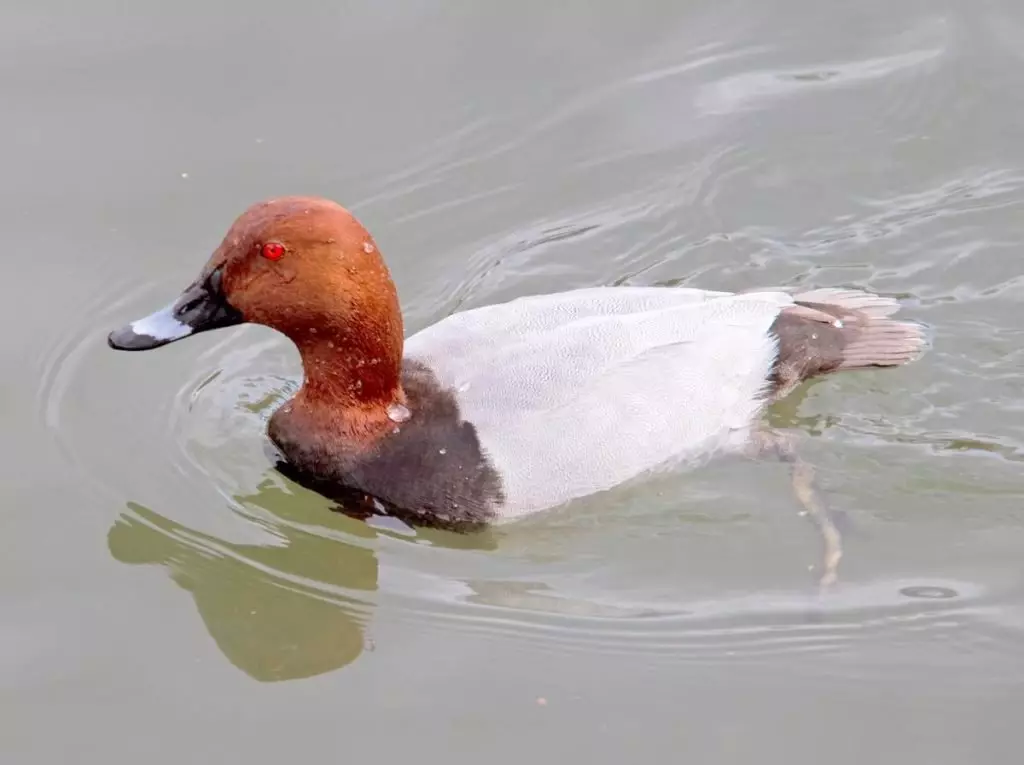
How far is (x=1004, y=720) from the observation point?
13.4 feet

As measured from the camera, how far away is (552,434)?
187 inches

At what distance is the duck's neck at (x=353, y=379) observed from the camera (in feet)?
15.5

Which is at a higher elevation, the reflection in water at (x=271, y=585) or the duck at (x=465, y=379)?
the duck at (x=465, y=379)

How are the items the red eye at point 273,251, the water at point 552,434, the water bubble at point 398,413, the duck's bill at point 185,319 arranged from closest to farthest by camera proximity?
the water at point 552,434 < the red eye at point 273,251 < the duck's bill at point 185,319 < the water bubble at point 398,413

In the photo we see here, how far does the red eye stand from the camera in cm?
452

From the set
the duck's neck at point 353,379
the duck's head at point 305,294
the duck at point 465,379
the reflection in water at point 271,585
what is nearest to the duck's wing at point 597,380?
the duck at point 465,379

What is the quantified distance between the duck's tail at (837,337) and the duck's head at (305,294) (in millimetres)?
1459

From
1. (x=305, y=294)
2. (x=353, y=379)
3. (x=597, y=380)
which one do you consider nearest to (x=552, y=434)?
(x=597, y=380)

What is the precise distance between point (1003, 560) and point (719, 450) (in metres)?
1.01

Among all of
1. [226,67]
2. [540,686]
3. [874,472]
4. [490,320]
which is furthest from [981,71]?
[540,686]

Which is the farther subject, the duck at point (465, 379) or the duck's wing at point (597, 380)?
the duck's wing at point (597, 380)

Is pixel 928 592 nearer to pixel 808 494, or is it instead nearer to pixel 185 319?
pixel 808 494

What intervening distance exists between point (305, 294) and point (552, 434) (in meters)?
0.92

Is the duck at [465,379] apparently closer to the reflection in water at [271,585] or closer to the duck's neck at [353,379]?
the duck's neck at [353,379]
